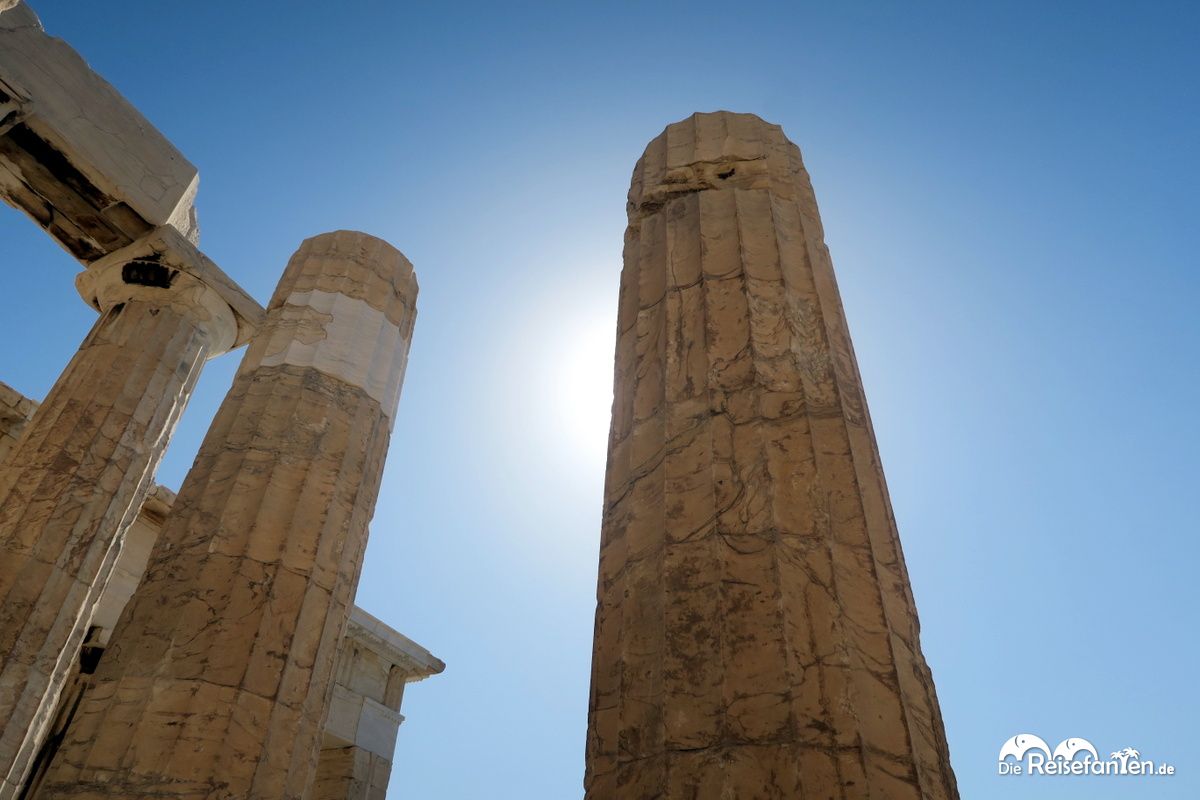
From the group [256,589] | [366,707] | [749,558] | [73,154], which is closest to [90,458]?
[256,589]

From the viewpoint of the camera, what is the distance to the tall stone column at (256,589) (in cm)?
563

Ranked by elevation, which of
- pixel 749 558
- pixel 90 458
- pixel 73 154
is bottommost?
pixel 749 558

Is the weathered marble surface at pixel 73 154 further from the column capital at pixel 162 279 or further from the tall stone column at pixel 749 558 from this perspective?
the tall stone column at pixel 749 558

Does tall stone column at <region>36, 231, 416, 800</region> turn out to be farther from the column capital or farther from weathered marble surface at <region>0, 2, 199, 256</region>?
weathered marble surface at <region>0, 2, 199, 256</region>

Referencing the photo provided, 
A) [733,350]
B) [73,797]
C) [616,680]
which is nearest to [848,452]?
[733,350]

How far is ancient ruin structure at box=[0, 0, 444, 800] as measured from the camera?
232 inches

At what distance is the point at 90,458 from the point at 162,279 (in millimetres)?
2576

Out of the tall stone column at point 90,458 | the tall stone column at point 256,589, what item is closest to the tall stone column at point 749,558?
the tall stone column at point 256,589

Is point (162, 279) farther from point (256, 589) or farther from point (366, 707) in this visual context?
point (366, 707)

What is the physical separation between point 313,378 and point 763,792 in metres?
6.45

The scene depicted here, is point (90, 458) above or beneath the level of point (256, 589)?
above

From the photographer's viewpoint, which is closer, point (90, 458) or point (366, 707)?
point (90, 458)

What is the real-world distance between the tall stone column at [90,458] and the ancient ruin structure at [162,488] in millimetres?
20

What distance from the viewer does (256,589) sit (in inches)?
258
